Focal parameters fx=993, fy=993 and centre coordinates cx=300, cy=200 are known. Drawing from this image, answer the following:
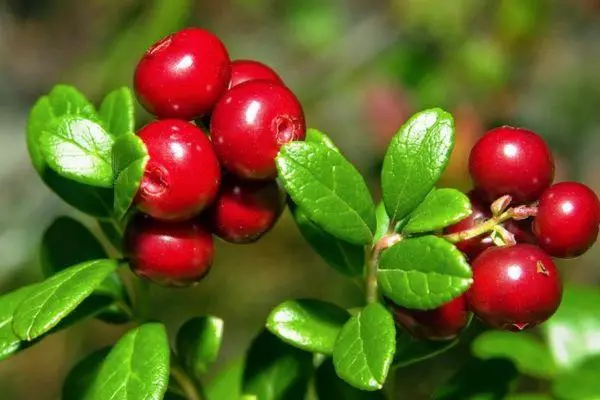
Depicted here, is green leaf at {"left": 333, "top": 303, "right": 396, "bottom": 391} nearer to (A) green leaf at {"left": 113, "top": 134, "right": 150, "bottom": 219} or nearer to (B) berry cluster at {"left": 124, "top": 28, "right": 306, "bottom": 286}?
(B) berry cluster at {"left": 124, "top": 28, "right": 306, "bottom": 286}

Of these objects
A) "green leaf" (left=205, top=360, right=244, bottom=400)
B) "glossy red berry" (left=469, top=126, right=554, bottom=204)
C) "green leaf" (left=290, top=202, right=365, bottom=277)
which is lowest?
"green leaf" (left=205, top=360, right=244, bottom=400)

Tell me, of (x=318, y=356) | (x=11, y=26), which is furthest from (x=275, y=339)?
(x=11, y=26)

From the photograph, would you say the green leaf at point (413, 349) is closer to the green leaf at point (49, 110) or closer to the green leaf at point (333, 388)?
the green leaf at point (333, 388)

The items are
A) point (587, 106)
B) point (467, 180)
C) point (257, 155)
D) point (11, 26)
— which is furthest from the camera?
point (11, 26)

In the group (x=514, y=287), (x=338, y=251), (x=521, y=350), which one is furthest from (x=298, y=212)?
(x=521, y=350)

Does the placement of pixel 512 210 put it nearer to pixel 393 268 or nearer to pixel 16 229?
pixel 393 268

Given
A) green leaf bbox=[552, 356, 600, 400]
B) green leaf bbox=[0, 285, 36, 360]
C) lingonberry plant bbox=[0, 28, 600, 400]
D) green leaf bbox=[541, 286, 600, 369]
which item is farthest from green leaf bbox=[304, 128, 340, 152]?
green leaf bbox=[541, 286, 600, 369]
